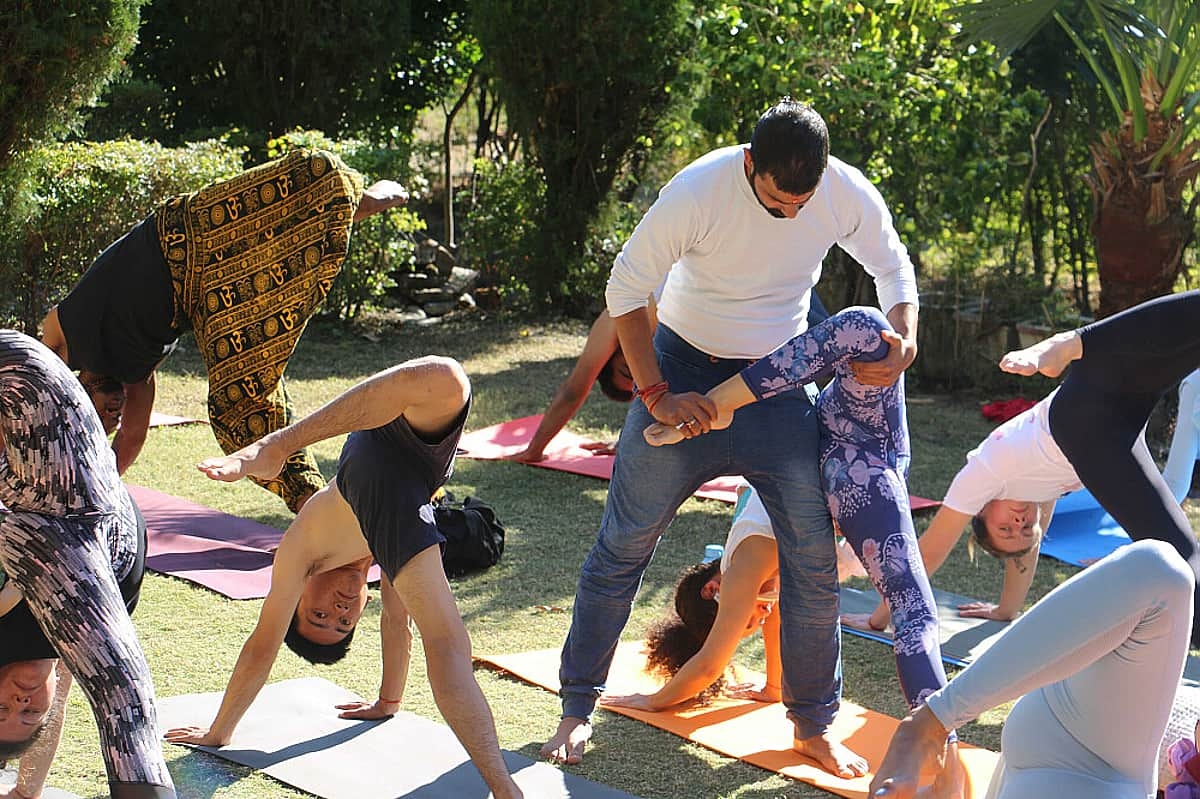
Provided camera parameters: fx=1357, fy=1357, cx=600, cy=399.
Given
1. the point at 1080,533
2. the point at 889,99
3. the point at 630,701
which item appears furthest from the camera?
the point at 889,99

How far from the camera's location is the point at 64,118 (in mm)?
7168

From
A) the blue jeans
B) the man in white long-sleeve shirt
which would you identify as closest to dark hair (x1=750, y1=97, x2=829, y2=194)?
the man in white long-sleeve shirt

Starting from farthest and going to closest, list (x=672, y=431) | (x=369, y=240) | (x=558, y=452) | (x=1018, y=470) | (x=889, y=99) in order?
(x=369, y=240) < (x=889, y=99) < (x=558, y=452) < (x=1018, y=470) < (x=672, y=431)

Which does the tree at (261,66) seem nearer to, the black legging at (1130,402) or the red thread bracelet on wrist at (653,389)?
the red thread bracelet on wrist at (653,389)

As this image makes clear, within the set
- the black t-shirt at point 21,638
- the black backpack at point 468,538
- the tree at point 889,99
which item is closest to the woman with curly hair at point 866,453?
the black t-shirt at point 21,638

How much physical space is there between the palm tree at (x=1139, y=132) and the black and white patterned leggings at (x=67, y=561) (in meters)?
5.52

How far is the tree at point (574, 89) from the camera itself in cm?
940

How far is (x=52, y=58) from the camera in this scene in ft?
22.3

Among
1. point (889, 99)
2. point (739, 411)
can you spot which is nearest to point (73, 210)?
point (889, 99)

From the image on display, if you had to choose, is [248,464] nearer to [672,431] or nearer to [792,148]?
[672,431]

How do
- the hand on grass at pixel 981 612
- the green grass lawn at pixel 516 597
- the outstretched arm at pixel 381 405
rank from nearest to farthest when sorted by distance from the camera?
the outstretched arm at pixel 381 405 < the green grass lawn at pixel 516 597 < the hand on grass at pixel 981 612

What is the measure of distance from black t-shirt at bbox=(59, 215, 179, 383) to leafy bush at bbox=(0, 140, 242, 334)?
9.60 ft

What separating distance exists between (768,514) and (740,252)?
70cm

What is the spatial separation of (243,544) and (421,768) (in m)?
2.03
